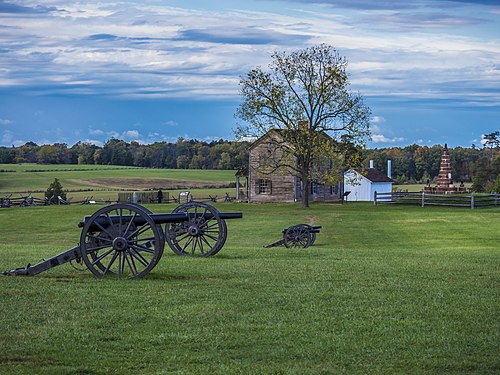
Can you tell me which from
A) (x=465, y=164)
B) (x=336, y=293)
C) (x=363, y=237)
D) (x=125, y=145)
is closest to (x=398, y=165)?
(x=465, y=164)

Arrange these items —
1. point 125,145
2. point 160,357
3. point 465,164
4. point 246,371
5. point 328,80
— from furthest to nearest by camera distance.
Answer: point 125,145 → point 465,164 → point 328,80 → point 160,357 → point 246,371

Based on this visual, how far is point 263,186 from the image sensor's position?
255ft

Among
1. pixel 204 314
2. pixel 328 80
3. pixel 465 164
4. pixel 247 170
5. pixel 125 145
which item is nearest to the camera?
pixel 204 314

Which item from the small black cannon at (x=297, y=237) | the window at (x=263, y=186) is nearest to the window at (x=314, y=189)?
the window at (x=263, y=186)

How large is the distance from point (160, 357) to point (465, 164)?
135734 mm

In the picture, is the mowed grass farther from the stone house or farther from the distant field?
the distant field

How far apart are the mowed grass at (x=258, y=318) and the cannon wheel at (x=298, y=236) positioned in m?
12.2

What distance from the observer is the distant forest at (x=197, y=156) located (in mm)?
145625

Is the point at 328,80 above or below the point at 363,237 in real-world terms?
above

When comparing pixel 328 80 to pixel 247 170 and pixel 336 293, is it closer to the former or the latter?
pixel 247 170

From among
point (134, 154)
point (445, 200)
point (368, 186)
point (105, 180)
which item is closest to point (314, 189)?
point (368, 186)

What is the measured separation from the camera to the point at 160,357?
9602 millimetres

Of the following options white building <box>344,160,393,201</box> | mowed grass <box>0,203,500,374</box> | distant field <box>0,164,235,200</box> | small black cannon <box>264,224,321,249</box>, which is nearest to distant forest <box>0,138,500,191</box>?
distant field <box>0,164,235,200</box>

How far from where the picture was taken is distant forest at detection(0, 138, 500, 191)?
14562 cm
